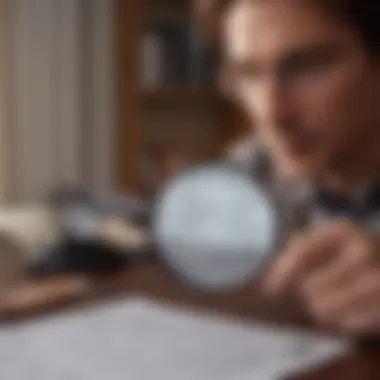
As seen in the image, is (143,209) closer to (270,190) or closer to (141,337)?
(270,190)

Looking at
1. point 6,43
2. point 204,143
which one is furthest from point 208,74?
point 6,43

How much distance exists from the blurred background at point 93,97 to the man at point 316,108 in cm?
22

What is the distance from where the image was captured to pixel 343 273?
714mm

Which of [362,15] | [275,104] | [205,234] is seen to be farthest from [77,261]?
[362,15]

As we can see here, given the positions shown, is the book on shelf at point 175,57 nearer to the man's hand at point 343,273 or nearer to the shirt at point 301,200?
the shirt at point 301,200

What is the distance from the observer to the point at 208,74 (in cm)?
102

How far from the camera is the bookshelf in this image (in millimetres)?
1030

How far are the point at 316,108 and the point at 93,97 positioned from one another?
0.53 m

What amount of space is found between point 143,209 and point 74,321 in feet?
1.17

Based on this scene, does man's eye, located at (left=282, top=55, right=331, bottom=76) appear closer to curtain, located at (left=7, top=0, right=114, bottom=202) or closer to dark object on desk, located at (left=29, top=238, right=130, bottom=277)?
dark object on desk, located at (left=29, top=238, right=130, bottom=277)

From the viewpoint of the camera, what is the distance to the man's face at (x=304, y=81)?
82 centimetres

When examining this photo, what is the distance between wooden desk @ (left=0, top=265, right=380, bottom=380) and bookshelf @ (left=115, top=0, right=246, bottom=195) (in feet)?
0.72

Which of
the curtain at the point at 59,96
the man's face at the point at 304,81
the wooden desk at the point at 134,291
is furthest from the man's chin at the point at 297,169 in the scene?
the curtain at the point at 59,96

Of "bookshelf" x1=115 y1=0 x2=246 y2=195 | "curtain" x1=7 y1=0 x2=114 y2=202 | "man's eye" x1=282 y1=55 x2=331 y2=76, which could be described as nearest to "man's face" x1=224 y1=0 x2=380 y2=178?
"man's eye" x1=282 y1=55 x2=331 y2=76
